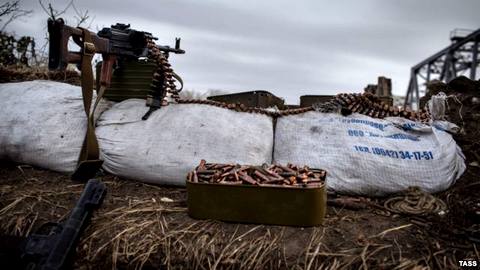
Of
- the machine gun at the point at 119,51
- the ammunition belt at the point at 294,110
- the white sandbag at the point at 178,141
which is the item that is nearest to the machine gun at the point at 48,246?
the white sandbag at the point at 178,141

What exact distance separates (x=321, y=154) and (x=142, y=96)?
198 centimetres

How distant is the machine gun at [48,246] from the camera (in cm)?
244

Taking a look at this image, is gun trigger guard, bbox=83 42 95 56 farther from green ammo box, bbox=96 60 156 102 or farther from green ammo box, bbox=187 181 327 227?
green ammo box, bbox=187 181 327 227

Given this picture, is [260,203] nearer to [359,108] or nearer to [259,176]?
[259,176]

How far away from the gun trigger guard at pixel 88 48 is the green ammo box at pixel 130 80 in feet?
1.98

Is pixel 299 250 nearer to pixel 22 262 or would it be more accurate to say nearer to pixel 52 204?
pixel 22 262

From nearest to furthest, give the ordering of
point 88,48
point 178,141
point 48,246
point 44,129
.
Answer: point 48,246, point 88,48, point 178,141, point 44,129

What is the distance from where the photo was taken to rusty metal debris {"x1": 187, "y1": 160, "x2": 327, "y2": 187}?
2729mm

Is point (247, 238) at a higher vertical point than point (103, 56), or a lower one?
lower

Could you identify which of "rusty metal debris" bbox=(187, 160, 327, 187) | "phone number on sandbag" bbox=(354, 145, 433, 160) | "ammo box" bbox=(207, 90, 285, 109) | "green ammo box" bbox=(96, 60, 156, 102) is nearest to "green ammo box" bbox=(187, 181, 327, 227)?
"rusty metal debris" bbox=(187, 160, 327, 187)

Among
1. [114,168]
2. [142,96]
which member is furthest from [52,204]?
[142,96]

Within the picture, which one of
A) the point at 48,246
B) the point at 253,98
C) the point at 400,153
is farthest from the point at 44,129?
the point at 400,153

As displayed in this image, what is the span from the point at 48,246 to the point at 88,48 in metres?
1.80

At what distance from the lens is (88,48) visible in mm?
3525
